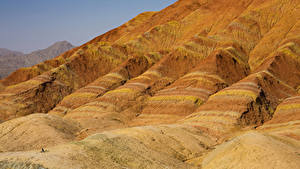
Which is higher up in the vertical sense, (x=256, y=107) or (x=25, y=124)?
(x=256, y=107)

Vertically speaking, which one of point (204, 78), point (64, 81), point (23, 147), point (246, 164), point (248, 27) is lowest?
point (23, 147)

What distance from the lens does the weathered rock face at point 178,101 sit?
22.7m

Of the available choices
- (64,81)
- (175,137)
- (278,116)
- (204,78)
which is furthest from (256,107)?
(64,81)

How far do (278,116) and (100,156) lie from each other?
29811 millimetres

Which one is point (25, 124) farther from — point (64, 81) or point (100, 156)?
point (64, 81)

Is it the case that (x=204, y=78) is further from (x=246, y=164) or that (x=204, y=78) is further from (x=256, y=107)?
(x=246, y=164)

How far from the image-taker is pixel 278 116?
134 ft

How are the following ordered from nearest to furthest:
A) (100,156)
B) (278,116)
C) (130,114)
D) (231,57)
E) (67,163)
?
(67,163) → (100,156) → (278,116) → (130,114) → (231,57)

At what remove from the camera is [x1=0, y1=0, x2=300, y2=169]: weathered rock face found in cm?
2267

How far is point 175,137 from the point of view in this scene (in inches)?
1195

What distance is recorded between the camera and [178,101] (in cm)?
4856

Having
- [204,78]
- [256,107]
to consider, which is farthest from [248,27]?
[256,107]

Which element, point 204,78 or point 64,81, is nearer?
point 204,78

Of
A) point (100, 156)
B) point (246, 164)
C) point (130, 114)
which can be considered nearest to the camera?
point (100, 156)
